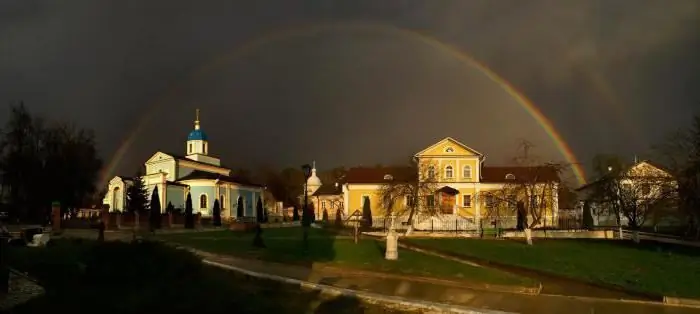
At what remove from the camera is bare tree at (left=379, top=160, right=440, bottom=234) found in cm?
5534

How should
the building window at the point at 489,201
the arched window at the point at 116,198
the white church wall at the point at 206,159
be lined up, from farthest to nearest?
1. the white church wall at the point at 206,159
2. the arched window at the point at 116,198
3. the building window at the point at 489,201

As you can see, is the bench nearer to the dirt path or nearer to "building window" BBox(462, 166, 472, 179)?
the dirt path

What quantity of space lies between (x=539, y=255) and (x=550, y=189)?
19248mm

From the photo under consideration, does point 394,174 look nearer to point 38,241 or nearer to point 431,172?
point 431,172

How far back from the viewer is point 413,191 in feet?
180

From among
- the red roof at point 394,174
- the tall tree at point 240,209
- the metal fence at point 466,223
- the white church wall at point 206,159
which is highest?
the white church wall at point 206,159

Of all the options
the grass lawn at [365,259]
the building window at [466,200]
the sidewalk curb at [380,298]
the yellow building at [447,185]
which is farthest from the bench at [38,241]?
the building window at [466,200]

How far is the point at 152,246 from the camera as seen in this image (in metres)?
20.3

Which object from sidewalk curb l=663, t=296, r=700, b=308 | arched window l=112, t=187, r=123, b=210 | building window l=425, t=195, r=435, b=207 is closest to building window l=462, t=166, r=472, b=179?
building window l=425, t=195, r=435, b=207

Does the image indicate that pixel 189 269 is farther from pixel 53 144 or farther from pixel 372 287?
pixel 53 144

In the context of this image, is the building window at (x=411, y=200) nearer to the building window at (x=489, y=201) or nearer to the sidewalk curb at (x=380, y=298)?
the building window at (x=489, y=201)

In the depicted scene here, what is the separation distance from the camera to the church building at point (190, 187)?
7269 cm

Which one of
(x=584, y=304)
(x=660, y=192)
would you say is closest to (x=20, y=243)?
(x=584, y=304)

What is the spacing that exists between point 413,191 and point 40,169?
114ft
